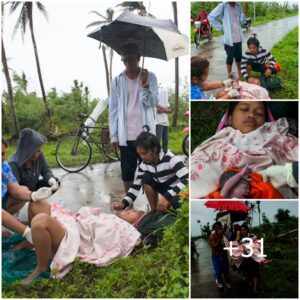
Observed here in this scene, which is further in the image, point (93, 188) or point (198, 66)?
point (93, 188)

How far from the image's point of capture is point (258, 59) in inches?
142

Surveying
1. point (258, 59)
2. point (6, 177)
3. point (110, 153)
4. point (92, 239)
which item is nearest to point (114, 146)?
point (110, 153)

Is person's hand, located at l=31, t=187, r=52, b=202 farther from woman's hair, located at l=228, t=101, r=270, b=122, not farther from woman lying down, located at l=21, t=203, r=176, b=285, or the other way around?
woman's hair, located at l=228, t=101, r=270, b=122

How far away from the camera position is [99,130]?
3703 millimetres

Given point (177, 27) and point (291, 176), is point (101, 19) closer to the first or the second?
point (177, 27)

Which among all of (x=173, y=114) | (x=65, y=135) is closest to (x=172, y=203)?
(x=173, y=114)

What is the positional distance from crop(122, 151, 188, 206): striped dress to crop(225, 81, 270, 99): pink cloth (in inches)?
26.0

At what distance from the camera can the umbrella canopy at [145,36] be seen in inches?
138

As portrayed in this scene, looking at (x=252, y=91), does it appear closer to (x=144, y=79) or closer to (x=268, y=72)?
(x=268, y=72)

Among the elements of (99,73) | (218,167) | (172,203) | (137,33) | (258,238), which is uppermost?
(137,33)

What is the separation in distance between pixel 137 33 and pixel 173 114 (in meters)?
0.63

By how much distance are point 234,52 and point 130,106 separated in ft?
2.79

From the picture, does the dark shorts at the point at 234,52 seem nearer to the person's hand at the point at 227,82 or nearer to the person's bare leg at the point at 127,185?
the person's hand at the point at 227,82

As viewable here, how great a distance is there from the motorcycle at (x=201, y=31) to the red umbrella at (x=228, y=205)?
114 cm
